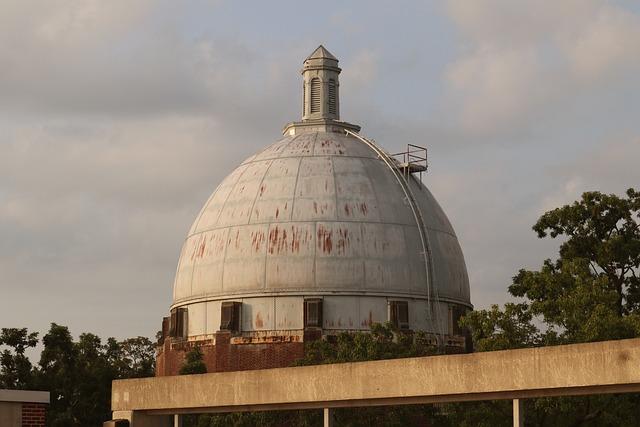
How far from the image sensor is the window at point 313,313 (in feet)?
210

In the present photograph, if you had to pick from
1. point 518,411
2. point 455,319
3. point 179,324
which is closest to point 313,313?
point 455,319

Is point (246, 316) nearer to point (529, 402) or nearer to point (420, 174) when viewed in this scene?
point (420, 174)

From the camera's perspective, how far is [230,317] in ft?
214

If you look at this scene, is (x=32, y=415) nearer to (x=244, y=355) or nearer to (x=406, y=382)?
(x=406, y=382)

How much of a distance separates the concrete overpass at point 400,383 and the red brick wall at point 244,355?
3220 cm

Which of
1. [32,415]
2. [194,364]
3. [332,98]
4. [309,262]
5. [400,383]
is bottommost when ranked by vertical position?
[32,415]

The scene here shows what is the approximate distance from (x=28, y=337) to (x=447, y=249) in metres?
21.0

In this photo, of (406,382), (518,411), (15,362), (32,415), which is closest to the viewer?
(518,411)

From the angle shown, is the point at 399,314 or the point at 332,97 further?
the point at 332,97

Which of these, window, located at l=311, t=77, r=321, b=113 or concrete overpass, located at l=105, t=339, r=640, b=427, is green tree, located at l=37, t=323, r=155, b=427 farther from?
concrete overpass, located at l=105, t=339, r=640, b=427

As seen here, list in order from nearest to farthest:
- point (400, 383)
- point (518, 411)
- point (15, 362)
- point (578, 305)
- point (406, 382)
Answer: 1. point (518, 411)
2. point (406, 382)
3. point (400, 383)
4. point (578, 305)
5. point (15, 362)

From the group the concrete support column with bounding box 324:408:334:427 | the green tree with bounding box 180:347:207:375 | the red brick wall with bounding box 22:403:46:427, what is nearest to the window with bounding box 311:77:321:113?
the green tree with bounding box 180:347:207:375

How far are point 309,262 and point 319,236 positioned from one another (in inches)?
52.1

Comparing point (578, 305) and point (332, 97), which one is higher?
point (332, 97)
